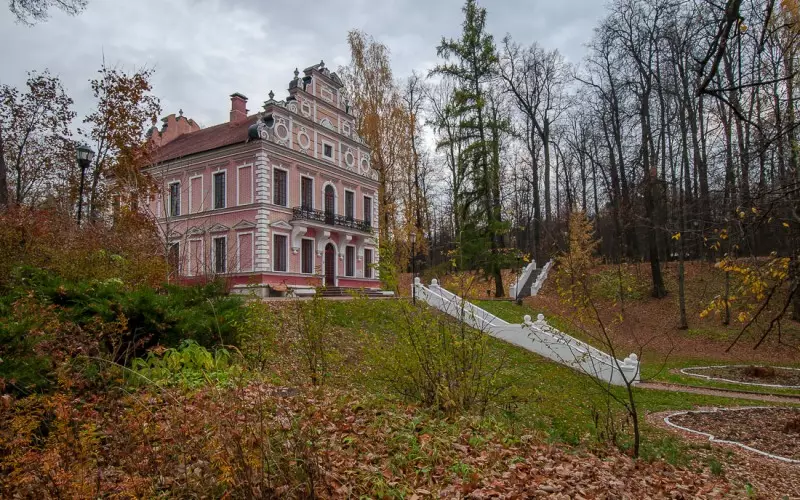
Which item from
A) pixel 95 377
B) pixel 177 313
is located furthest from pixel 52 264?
pixel 95 377

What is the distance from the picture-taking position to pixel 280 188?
22.6m

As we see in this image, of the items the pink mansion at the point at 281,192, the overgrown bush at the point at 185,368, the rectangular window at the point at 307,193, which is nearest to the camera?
the overgrown bush at the point at 185,368

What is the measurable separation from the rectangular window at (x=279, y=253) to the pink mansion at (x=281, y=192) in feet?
0.16

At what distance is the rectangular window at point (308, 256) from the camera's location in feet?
77.5

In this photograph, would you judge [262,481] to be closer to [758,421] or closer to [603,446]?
[603,446]

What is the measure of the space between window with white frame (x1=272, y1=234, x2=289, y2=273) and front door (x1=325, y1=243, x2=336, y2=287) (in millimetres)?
2913

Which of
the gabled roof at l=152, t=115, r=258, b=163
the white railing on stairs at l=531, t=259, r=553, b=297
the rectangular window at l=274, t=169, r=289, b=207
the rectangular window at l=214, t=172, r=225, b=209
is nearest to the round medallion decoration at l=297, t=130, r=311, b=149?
the rectangular window at l=274, t=169, r=289, b=207

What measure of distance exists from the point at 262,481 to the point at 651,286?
2424 centimetres

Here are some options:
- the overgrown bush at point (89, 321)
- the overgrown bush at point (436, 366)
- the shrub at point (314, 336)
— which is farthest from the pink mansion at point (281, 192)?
the overgrown bush at point (436, 366)

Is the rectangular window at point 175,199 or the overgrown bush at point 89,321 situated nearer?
the overgrown bush at point 89,321

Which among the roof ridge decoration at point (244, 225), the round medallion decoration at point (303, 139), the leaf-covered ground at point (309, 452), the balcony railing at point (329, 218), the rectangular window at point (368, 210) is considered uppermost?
the round medallion decoration at point (303, 139)

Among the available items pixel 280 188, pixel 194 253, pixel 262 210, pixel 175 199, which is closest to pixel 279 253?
pixel 262 210

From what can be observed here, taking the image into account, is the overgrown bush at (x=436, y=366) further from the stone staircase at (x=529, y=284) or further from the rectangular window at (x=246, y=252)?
the stone staircase at (x=529, y=284)

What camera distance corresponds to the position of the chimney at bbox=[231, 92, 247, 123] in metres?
28.2
